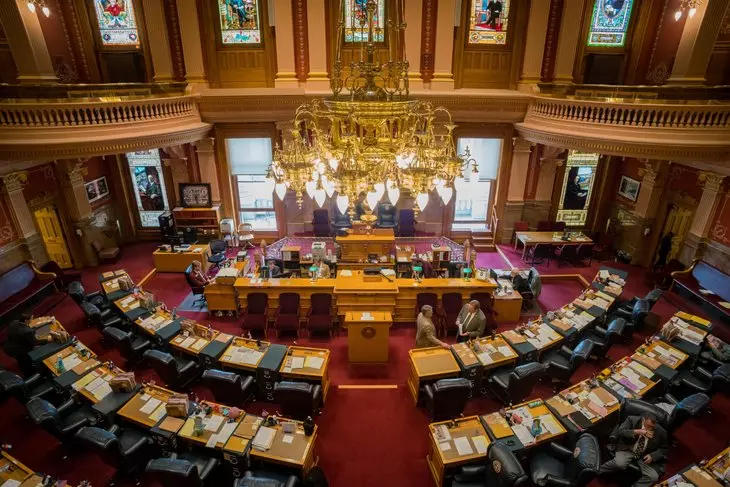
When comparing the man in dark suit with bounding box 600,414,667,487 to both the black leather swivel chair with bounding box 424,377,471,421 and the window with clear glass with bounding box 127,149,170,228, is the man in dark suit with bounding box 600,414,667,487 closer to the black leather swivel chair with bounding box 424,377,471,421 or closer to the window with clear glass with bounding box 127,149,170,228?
the black leather swivel chair with bounding box 424,377,471,421

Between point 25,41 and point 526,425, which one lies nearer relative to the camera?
point 526,425

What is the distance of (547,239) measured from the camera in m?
12.1

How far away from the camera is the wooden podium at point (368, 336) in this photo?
762 cm

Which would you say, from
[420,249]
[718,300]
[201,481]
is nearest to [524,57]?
[420,249]

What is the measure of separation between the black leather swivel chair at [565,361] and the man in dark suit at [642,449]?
140 cm

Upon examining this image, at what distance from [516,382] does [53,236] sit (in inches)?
493

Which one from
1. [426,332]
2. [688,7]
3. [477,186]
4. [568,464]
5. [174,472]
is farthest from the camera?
[477,186]

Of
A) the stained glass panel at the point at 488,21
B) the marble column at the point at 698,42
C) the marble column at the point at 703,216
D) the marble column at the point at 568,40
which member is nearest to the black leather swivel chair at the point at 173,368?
the stained glass panel at the point at 488,21

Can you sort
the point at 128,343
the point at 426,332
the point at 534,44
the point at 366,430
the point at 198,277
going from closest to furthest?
1. the point at 366,430
2. the point at 426,332
3. the point at 128,343
4. the point at 198,277
5. the point at 534,44

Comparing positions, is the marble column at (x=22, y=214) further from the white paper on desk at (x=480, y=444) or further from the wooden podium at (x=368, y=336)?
the white paper on desk at (x=480, y=444)

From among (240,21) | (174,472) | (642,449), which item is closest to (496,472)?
(642,449)

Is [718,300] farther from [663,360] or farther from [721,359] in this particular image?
[663,360]

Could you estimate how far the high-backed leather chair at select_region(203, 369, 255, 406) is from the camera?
6.16m

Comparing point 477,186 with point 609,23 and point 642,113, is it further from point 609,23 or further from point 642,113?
point 609,23
